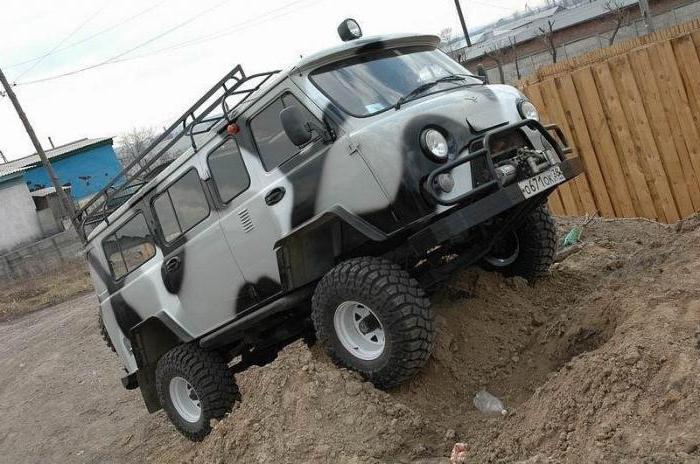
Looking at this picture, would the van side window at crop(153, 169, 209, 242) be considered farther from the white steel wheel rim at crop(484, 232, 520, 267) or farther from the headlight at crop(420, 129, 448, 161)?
the white steel wheel rim at crop(484, 232, 520, 267)

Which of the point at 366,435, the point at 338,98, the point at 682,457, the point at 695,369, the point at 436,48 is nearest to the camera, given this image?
the point at 682,457

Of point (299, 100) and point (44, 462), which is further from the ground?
point (299, 100)

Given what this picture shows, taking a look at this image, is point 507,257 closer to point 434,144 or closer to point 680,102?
point 434,144

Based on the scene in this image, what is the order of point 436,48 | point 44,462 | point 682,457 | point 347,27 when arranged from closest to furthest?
point 682,457 < point 347,27 < point 436,48 < point 44,462

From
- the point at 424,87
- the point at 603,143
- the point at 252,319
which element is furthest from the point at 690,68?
the point at 252,319

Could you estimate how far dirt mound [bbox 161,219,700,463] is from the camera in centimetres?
335

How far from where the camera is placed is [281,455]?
15.6 feet

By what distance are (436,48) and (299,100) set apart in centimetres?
151

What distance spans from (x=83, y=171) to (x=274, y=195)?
37.5 m

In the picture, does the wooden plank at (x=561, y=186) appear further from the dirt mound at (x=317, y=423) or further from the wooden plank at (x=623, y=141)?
the dirt mound at (x=317, y=423)

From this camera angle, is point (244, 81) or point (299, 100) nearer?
point (299, 100)

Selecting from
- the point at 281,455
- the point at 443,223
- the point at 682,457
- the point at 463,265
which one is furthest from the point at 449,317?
the point at 682,457

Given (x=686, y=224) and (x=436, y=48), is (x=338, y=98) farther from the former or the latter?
(x=686, y=224)

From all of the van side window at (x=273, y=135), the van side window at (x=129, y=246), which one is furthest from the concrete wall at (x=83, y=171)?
the van side window at (x=273, y=135)
